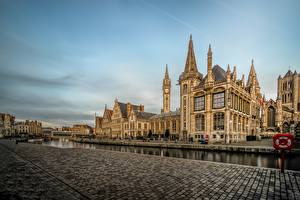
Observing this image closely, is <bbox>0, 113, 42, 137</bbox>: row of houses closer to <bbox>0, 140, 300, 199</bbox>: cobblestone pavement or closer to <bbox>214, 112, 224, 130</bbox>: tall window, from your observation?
<bbox>214, 112, 224, 130</bbox>: tall window

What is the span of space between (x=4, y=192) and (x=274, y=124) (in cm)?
11377

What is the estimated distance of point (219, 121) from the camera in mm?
41531

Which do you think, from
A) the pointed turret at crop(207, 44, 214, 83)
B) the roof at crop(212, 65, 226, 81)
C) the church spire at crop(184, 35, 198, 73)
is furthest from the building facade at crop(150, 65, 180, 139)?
the pointed turret at crop(207, 44, 214, 83)

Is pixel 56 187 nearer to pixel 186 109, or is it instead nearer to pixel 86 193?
pixel 86 193

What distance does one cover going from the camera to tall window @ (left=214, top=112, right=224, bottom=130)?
134 ft

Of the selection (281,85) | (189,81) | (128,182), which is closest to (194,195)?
(128,182)

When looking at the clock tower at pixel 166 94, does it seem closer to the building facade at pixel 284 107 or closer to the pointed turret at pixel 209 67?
the pointed turret at pixel 209 67

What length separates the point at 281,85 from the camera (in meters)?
106

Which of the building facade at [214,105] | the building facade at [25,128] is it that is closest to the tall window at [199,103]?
the building facade at [214,105]

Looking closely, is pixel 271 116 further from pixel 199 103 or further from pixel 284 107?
pixel 199 103

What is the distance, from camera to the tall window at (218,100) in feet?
136

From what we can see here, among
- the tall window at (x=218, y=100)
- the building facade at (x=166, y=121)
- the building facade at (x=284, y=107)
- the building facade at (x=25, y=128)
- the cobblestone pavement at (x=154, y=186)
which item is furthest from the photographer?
the building facade at (x=25, y=128)

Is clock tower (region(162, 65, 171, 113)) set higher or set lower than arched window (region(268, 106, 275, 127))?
higher

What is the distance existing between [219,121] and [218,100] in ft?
17.3
